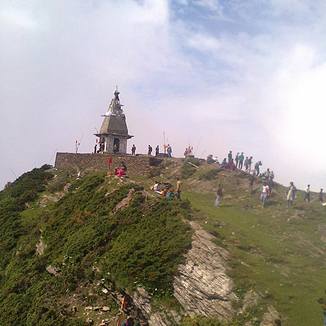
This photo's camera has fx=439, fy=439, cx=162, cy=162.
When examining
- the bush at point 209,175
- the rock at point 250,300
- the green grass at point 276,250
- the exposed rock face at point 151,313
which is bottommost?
the exposed rock face at point 151,313

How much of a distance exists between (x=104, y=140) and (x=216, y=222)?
29565 millimetres

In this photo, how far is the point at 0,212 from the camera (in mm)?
45281

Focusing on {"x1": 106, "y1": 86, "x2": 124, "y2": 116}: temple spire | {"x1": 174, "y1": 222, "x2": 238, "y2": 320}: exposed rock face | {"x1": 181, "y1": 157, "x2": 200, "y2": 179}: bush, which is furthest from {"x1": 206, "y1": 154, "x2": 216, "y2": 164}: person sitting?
{"x1": 174, "y1": 222, "x2": 238, "y2": 320}: exposed rock face

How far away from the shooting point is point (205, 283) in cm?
2594

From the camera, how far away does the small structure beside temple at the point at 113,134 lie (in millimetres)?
58812

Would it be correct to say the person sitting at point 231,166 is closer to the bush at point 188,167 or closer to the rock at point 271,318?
the bush at point 188,167

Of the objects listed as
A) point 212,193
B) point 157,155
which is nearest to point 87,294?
point 212,193

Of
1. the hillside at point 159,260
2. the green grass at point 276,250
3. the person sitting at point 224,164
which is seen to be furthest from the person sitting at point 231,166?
the green grass at point 276,250

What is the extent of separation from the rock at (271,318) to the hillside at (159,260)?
6cm

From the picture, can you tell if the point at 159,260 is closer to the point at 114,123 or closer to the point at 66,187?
the point at 66,187

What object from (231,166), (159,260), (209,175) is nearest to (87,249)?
(159,260)

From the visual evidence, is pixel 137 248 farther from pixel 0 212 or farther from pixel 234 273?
pixel 0 212

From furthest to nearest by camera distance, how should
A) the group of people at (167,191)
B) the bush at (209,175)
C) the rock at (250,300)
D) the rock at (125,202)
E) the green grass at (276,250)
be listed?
1. the bush at (209,175)
2. the group of people at (167,191)
3. the rock at (125,202)
4. the green grass at (276,250)
5. the rock at (250,300)

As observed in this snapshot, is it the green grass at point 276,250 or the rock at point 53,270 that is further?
the rock at point 53,270
